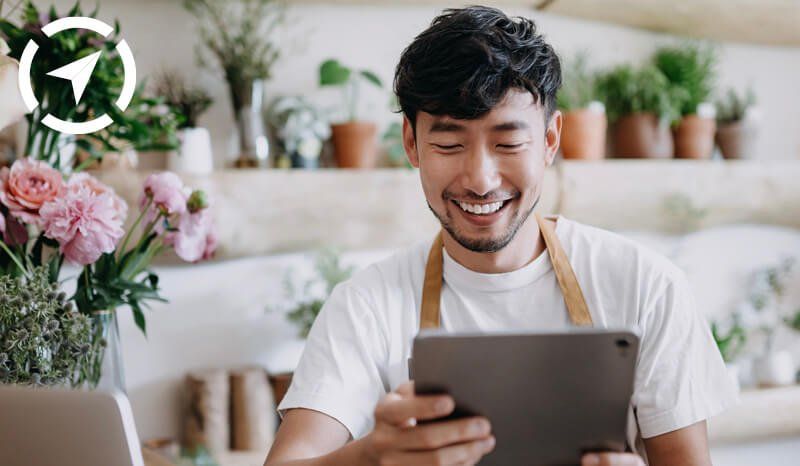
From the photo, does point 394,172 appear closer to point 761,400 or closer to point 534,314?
point 534,314

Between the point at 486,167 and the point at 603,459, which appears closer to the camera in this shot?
the point at 603,459

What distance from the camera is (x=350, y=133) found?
240 cm

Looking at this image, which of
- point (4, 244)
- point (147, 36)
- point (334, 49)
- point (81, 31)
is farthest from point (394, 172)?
point (4, 244)

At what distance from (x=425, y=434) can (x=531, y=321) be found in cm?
50

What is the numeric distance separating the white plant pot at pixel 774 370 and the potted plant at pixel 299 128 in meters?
1.74

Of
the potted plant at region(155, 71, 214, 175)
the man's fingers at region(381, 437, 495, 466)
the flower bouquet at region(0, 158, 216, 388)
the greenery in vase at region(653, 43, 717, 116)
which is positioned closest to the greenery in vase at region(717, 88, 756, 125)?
the greenery in vase at region(653, 43, 717, 116)

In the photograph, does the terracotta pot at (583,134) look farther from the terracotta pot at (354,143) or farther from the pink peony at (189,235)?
the pink peony at (189,235)

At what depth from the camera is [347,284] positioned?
1448 millimetres

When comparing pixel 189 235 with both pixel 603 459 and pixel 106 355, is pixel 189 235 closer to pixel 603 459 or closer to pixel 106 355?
pixel 106 355

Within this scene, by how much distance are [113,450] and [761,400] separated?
2.41m

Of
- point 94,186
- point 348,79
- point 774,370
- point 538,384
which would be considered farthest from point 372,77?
point 774,370

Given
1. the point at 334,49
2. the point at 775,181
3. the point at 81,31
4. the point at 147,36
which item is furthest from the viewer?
the point at 775,181

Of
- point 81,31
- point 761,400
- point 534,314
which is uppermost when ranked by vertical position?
point 81,31

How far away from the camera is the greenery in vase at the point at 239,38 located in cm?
230
